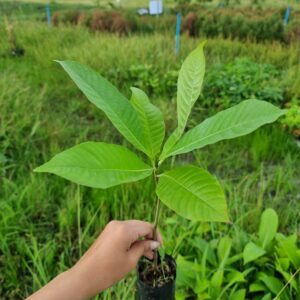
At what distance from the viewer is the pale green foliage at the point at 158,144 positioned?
1.81 ft

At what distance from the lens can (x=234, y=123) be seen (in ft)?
2.00

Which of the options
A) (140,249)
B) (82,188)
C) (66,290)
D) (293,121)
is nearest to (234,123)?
(140,249)

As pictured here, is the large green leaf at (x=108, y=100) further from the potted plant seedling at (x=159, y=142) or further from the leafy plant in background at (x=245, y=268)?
the leafy plant in background at (x=245, y=268)

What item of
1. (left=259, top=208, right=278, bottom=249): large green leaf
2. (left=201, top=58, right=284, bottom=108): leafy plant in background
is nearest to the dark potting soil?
(left=259, top=208, right=278, bottom=249): large green leaf

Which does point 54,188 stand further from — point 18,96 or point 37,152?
point 18,96

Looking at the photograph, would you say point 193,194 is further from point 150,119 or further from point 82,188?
point 82,188

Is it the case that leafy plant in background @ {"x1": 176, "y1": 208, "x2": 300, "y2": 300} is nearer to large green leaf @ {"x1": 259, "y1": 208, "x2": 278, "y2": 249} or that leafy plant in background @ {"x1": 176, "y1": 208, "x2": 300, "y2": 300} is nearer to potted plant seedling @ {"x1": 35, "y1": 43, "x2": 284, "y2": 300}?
large green leaf @ {"x1": 259, "y1": 208, "x2": 278, "y2": 249}

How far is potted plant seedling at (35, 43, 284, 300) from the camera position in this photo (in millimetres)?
552

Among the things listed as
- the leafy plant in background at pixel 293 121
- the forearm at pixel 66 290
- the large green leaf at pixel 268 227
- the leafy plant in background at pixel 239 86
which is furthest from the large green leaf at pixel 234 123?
the leafy plant in background at pixel 239 86

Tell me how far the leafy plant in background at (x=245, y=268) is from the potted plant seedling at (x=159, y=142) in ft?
2.90

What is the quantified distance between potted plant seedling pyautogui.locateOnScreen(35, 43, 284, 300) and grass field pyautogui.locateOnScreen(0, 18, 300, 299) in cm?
88

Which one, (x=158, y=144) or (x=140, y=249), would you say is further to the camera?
(x=140, y=249)

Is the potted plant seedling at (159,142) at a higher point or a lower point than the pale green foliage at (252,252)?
higher

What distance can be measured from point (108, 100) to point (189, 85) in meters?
0.14
